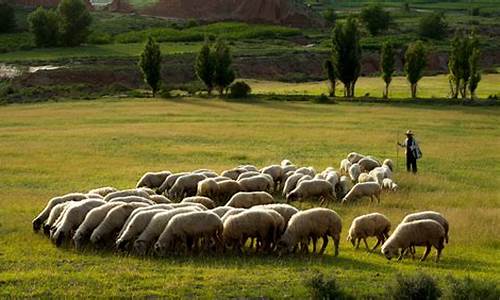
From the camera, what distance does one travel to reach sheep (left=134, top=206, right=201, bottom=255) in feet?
59.9

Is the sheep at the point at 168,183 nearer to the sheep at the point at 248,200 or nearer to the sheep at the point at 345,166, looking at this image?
the sheep at the point at 248,200

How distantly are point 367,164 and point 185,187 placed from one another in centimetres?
875

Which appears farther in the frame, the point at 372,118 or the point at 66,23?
the point at 66,23

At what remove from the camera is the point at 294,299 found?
14766 mm

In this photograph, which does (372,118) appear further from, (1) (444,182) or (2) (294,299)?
(2) (294,299)

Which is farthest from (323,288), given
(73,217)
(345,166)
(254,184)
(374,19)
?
(374,19)

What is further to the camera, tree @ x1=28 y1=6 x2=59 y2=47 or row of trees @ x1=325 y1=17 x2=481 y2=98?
tree @ x1=28 y1=6 x2=59 y2=47

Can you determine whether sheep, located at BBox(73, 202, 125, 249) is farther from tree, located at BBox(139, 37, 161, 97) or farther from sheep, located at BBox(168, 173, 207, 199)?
tree, located at BBox(139, 37, 161, 97)

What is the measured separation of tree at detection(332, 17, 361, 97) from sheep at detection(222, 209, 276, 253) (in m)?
53.0

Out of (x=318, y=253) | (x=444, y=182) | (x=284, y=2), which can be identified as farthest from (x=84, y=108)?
(x=284, y=2)

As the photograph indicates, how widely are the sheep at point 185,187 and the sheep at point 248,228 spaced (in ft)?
24.5

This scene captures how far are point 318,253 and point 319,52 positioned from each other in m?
84.6

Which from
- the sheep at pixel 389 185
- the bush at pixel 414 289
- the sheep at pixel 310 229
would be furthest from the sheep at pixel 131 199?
the sheep at pixel 389 185

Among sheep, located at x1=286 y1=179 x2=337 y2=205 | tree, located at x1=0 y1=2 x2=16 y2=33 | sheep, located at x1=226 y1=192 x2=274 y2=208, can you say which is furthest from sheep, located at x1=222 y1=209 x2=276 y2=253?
tree, located at x1=0 y1=2 x2=16 y2=33
